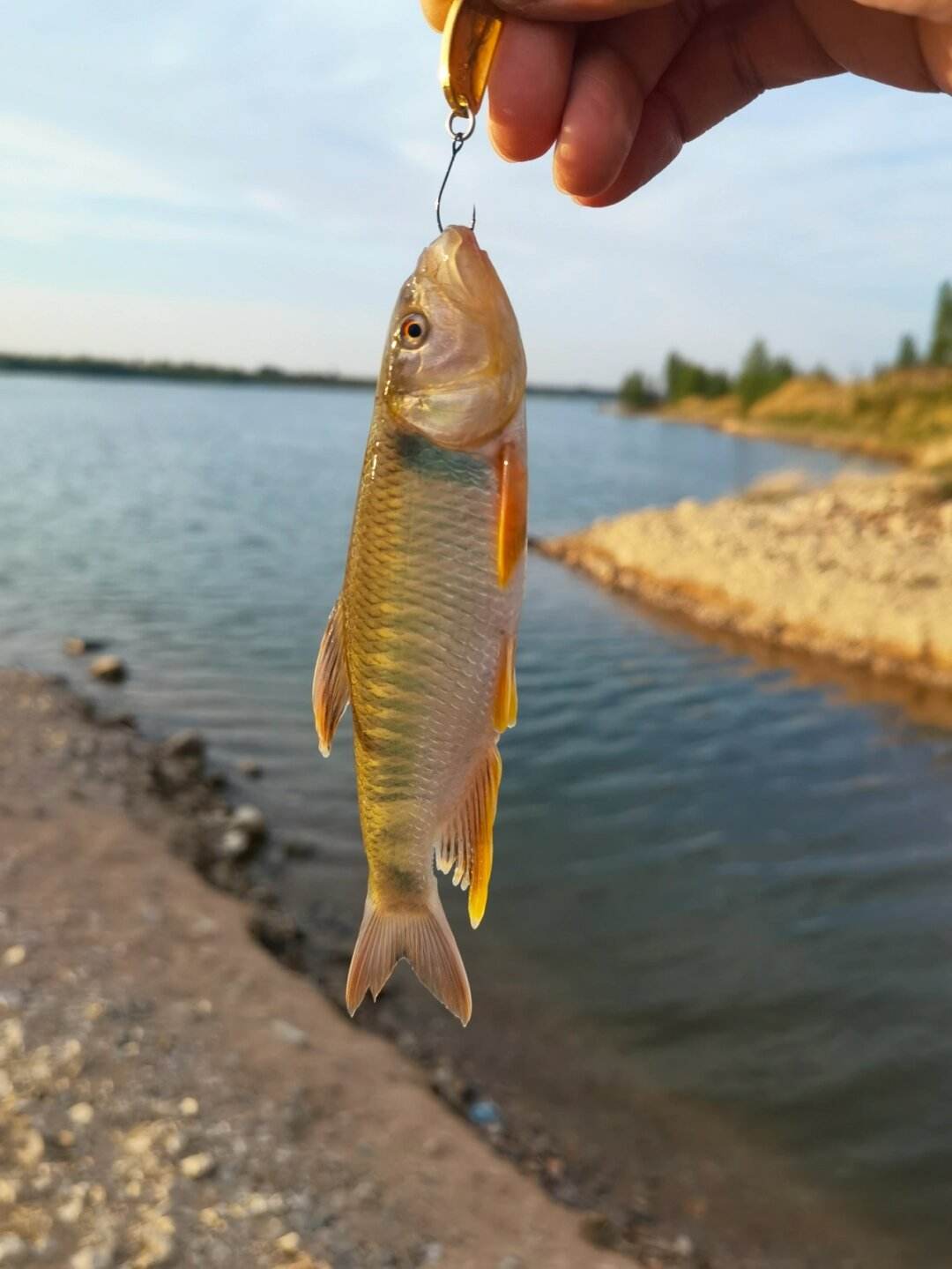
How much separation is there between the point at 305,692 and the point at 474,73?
1309 centimetres

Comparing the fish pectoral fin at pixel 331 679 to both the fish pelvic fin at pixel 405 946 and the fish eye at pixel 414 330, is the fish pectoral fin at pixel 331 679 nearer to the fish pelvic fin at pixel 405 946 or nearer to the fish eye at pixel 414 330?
the fish pelvic fin at pixel 405 946

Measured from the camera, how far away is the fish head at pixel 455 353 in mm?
2145

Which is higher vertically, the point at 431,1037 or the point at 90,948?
the point at 90,948

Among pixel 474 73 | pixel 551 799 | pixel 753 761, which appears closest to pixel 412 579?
pixel 474 73

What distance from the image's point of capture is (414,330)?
2236 millimetres

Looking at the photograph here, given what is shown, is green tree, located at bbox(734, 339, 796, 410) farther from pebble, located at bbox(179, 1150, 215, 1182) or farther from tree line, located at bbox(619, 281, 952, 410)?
pebble, located at bbox(179, 1150, 215, 1182)

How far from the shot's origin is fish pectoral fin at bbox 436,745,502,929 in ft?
7.48

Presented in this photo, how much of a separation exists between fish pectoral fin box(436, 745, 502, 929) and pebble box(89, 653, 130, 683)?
45.8 ft

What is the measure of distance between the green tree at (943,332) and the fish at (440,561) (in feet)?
281

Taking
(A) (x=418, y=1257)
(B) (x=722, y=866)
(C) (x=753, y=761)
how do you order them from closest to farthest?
(A) (x=418, y=1257) → (B) (x=722, y=866) → (C) (x=753, y=761)

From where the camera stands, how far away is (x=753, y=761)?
12344 millimetres

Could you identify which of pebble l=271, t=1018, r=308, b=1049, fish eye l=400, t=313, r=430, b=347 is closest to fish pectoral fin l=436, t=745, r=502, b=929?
fish eye l=400, t=313, r=430, b=347

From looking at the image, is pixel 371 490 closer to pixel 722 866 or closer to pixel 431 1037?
pixel 431 1037

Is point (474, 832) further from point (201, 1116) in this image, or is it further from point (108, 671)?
point (108, 671)
